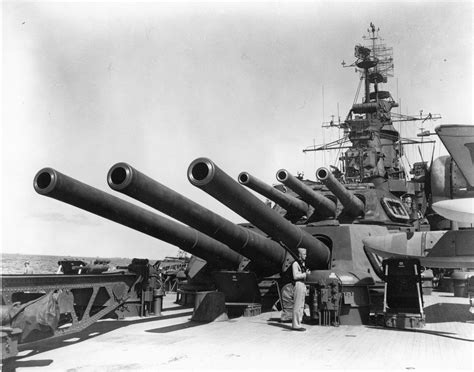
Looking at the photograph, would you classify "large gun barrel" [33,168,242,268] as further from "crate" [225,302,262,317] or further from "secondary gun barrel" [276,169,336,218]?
"secondary gun barrel" [276,169,336,218]

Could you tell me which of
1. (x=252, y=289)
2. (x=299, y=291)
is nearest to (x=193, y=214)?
(x=299, y=291)

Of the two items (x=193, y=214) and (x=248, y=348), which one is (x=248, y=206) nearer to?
(x=193, y=214)

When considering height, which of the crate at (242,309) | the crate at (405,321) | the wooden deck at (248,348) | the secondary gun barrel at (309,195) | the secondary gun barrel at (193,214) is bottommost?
the wooden deck at (248,348)

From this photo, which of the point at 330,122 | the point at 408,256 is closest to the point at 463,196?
the point at 408,256

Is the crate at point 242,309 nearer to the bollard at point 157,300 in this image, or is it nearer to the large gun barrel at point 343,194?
the bollard at point 157,300

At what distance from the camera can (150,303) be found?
29.9 ft

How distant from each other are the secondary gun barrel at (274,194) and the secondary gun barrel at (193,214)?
3.46 feet

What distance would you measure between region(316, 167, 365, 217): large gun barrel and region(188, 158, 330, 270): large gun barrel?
3.69 ft

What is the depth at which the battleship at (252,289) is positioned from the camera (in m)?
5.66

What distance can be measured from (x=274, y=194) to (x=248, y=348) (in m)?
3.98

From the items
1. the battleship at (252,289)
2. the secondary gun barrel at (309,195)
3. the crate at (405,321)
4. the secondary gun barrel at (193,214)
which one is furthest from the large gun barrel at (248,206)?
the crate at (405,321)

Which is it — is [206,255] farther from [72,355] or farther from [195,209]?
[72,355]

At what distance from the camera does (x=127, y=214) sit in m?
6.84

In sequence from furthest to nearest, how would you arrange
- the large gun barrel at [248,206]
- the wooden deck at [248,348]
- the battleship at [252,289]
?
the large gun barrel at [248,206]
the battleship at [252,289]
the wooden deck at [248,348]
